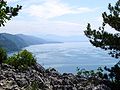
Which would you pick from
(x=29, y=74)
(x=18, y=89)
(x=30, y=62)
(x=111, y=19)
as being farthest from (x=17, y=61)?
(x=18, y=89)

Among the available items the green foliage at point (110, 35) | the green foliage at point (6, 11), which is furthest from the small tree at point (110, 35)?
the green foliage at point (6, 11)

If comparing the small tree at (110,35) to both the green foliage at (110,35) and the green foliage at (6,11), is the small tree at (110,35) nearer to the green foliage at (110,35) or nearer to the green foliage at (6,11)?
the green foliage at (110,35)

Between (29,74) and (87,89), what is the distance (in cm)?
500

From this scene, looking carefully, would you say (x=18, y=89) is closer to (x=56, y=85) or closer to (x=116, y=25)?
(x=56, y=85)

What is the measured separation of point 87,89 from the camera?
2611 cm

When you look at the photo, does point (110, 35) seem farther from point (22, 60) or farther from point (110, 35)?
point (22, 60)

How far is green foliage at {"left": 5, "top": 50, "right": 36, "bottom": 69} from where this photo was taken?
34812 mm

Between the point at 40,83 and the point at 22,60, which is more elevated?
the point at 22,60

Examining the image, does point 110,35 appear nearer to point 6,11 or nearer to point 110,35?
point 110,35

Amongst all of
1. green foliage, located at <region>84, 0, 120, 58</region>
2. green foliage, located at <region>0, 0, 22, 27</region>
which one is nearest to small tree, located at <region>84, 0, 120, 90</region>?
green foliage, located at <region>84, 0, 120, 58</region>

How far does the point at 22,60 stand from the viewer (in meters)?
35.9

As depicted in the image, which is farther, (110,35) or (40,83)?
(110,35)

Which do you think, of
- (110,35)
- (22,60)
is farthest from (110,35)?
(22,60)

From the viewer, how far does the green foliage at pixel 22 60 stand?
34812 millimetres
